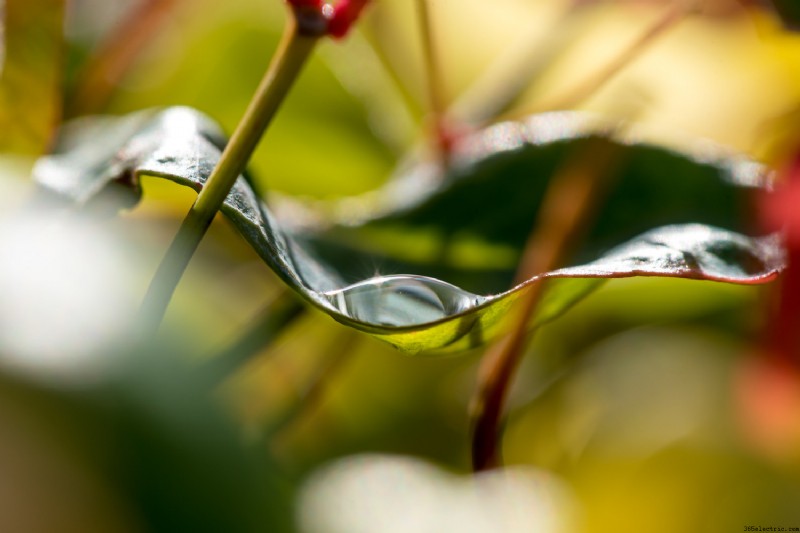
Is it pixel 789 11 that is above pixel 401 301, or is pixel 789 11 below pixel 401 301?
above

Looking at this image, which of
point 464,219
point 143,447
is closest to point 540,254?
point 464,219

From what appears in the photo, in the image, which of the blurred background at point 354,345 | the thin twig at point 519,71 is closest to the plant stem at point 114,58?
the blurred background at point 354,345

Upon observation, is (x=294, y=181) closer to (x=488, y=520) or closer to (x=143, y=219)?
(x=143, y=219)

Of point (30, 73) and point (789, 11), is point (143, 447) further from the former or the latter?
point (789, 11)

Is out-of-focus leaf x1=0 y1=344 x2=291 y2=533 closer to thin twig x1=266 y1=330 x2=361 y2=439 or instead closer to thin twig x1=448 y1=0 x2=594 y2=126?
thin twig x1=266 y1=330 x2=361 y2=439

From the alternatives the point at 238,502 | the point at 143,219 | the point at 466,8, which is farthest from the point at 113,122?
the point at 466,8

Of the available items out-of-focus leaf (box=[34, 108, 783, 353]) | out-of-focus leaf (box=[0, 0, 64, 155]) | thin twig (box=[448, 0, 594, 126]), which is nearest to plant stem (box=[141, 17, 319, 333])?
out-of-focus leaf (box=[34, 108, 783, 353])
